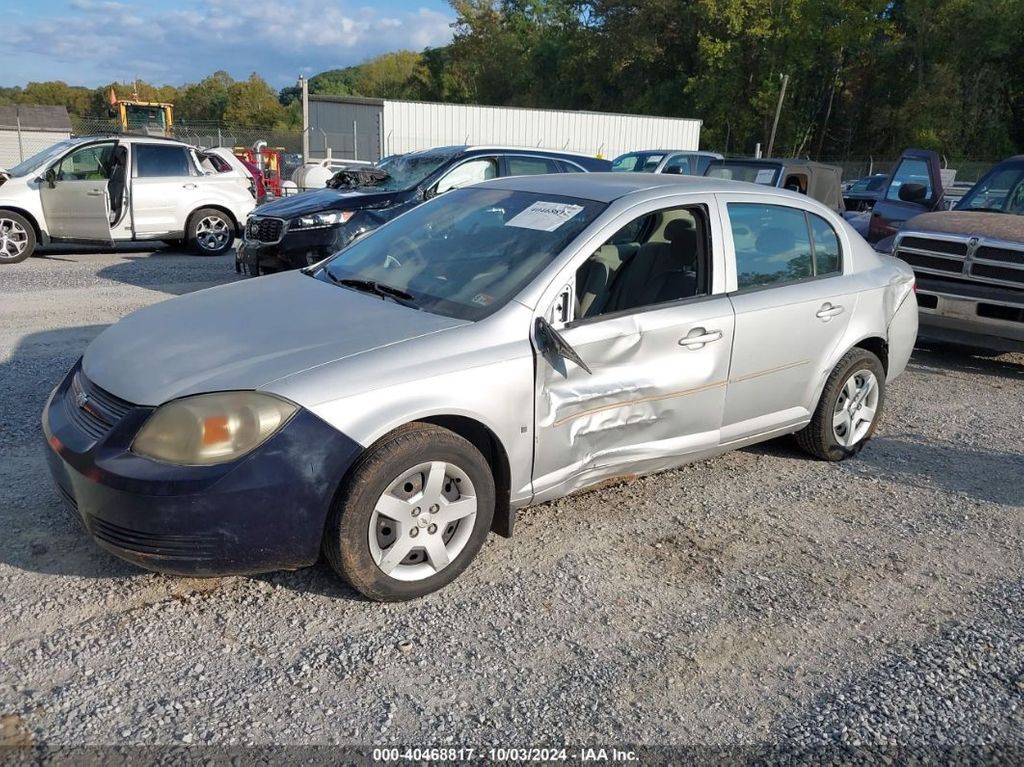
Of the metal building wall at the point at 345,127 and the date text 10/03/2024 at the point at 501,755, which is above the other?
the metal building wall at the point at 345,127

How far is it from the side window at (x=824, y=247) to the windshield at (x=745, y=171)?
8038 mm

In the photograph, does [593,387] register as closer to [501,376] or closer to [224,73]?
[501,376]

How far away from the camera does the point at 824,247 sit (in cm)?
494

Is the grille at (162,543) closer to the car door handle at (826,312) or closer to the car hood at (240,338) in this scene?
the car hood at (240,338)

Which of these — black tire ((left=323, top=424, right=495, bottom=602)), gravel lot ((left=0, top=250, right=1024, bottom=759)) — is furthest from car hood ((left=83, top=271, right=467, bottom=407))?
gravel lot ((left=0, top=250, right=1024, bottom=759))

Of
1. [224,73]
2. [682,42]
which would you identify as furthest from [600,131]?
[224,73]

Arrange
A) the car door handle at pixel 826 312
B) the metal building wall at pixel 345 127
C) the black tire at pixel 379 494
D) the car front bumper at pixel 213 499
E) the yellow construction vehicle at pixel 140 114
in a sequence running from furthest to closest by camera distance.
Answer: the yellow construction vehicle at pixel 140 114 < the metal building wall at pixel 345 127 < the car door handle at pixel 826 312 < the black tire at pixel 379 494 < the car front bumper at pixel 213 499

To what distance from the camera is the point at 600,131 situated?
1287 inches

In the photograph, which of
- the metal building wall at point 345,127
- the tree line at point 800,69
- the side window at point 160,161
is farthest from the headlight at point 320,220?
the tree line at point 800,69

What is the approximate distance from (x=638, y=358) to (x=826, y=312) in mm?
1484

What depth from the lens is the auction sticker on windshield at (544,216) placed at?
3.99 meters

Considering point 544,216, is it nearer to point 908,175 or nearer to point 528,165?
point 528,165

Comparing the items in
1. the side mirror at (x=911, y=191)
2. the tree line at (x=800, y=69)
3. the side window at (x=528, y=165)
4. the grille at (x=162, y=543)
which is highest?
the tree line at (x=800, y=69)

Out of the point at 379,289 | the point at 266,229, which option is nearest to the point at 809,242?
the point at 379,289
